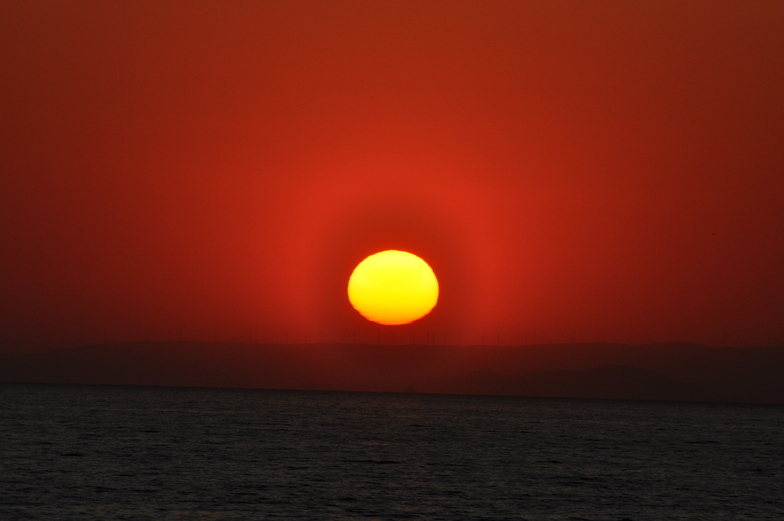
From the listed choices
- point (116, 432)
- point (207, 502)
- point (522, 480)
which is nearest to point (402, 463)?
point (522, 480)

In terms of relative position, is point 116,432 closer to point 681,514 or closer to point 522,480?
point 522,480

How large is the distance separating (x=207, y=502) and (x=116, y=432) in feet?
244

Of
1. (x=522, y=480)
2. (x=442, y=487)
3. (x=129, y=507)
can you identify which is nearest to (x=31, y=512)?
(x=129, y=507)

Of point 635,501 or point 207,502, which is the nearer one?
point 207,502

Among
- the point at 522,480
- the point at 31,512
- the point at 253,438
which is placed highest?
the point at 253,438

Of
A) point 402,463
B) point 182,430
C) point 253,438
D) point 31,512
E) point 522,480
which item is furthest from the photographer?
point 182,430

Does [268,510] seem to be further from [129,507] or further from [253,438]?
[253,438]

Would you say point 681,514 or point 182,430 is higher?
point 182,430

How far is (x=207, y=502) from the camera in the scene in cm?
6159

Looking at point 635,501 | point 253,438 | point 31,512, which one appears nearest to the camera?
point 31,512

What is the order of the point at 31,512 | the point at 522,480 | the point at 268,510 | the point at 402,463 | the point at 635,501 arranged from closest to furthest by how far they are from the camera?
the point at 31,512
the point at 268,510
the point at 635,501
the point at 522,480
the point at 402,463

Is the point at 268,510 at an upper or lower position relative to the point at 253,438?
lower

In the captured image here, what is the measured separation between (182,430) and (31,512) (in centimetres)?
8603

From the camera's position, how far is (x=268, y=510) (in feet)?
194
